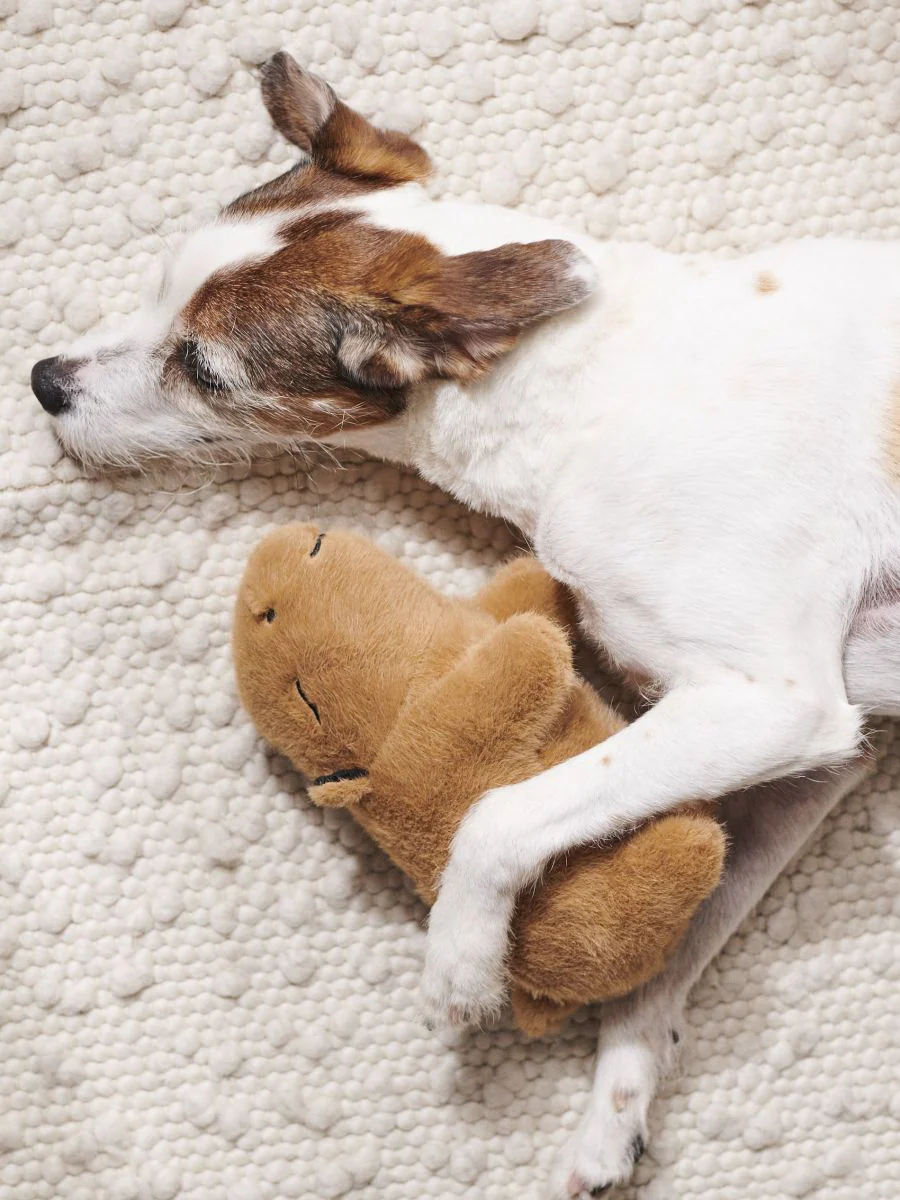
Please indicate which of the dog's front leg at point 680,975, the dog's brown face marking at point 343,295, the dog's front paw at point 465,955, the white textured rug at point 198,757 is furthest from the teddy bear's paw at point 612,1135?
the dog's brown face marking at point 343,295

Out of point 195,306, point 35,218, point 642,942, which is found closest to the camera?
point 642,942

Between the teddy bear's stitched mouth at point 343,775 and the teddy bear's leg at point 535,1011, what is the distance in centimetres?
45

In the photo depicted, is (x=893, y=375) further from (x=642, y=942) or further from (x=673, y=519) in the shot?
(x=642, y=942)

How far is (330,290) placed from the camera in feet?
6.20

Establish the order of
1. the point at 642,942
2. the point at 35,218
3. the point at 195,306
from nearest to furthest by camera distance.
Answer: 1. the point at 642,942
2. the point at 195,306
3. the point at 35,218

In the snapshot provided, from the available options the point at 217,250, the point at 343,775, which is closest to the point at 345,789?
the point at 343,775

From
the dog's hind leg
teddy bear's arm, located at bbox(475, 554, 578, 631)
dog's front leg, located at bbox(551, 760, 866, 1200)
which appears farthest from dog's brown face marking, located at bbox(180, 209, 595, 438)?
dog's front leg, located at bbox(551, 760, 866, 1200)

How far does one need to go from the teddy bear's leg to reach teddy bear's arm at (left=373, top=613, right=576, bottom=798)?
396 millimetres

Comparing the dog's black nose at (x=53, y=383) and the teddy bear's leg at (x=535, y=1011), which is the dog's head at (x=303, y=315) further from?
the teddy bear's leg at (x=535, y=1011)

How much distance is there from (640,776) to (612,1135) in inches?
31.0

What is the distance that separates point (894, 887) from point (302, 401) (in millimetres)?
1520

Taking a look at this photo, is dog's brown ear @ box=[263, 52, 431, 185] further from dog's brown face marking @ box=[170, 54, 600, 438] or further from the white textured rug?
the white textured rug

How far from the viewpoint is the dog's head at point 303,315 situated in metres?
1.82

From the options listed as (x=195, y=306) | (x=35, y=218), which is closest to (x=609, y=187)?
(x=195, y=306)
